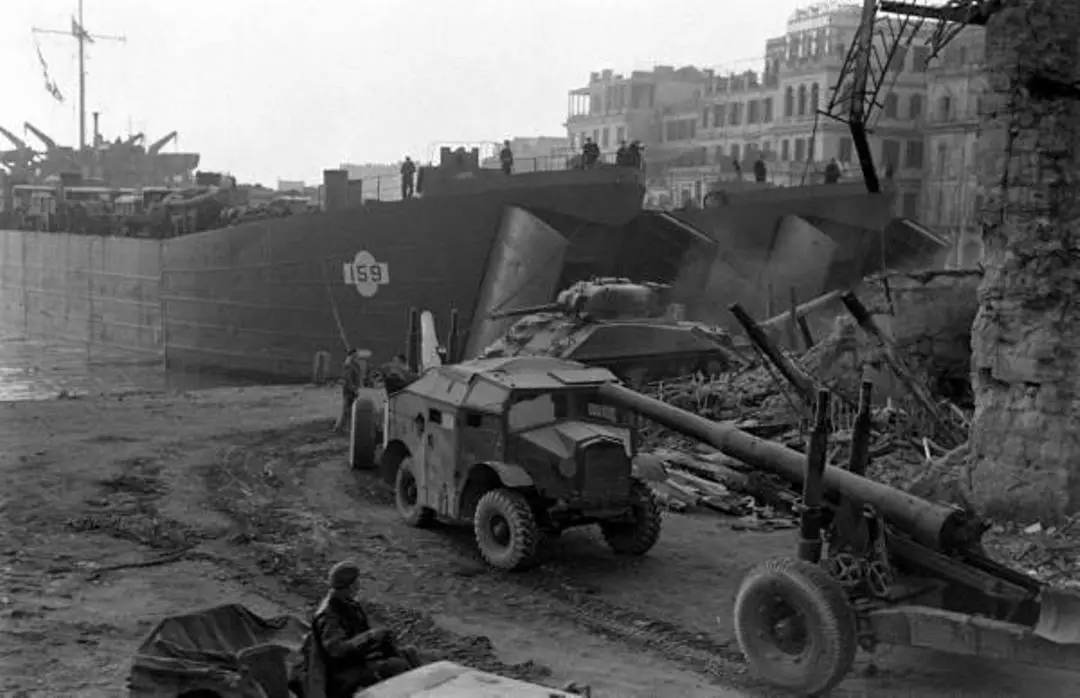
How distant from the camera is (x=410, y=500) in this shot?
1272 centimetres

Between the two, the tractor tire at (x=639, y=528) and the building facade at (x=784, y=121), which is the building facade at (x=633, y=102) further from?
the tractor tire at (x=639, y=528)

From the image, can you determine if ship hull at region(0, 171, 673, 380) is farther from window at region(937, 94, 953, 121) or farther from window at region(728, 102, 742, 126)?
window at region(728, 102, 742, 126)

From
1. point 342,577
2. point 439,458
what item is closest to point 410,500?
point 439,458

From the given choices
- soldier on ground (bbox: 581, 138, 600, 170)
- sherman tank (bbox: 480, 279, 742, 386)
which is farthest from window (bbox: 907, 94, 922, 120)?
sherman tank (bbox: 480, 279, 742, 386)

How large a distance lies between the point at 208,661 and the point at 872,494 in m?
4.63

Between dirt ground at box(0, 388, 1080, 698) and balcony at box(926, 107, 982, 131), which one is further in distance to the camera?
balcony at box(926, 107, 982, 131)

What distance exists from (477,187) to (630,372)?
1003cm

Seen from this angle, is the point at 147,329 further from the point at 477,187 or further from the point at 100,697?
the point at 100,697

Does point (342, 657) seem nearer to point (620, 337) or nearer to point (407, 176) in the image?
point (620, 337)

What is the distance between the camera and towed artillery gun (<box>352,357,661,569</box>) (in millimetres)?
10766

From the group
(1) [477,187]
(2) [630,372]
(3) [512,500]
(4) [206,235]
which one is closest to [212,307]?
(4) [206,235]

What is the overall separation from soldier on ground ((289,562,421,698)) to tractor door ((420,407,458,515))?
5.04 m

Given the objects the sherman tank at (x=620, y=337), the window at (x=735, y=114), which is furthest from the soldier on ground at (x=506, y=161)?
the window at (x=735, y=114)

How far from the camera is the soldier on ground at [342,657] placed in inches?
243
